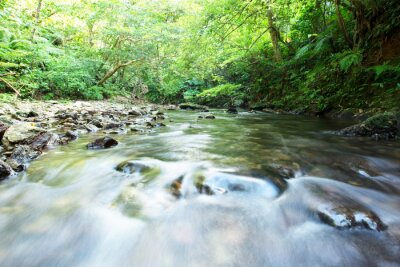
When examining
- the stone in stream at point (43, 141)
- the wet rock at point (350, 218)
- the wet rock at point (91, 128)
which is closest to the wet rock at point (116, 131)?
the wet rock at point (91, 128)

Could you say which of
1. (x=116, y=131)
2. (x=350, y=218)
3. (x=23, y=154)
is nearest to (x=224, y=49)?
(x=116, y=131)

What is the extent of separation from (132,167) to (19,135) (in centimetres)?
185

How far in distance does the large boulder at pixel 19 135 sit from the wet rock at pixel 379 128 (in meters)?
4.68

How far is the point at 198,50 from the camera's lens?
928 centimetres

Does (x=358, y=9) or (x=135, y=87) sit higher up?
(x=358, y=9)

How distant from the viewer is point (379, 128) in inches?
173

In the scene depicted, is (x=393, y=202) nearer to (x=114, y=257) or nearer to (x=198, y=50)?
(x=114, y=257)

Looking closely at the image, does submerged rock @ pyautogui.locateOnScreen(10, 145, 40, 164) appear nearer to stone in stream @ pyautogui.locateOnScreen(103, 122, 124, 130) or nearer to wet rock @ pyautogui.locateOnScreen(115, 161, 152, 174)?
wet rock @ pyautogui.locateOnScreen(115, 161, 152, 174)

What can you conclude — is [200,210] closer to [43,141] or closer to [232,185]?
[232,185]

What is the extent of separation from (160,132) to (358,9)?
592 centimetres

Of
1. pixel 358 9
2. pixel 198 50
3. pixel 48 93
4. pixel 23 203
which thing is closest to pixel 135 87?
pixel 48 93

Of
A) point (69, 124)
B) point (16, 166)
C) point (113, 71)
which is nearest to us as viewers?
point (16, 166)

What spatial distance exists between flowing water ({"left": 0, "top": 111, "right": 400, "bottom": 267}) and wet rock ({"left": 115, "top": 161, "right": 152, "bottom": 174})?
53mm

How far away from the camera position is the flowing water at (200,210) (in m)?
1.47
